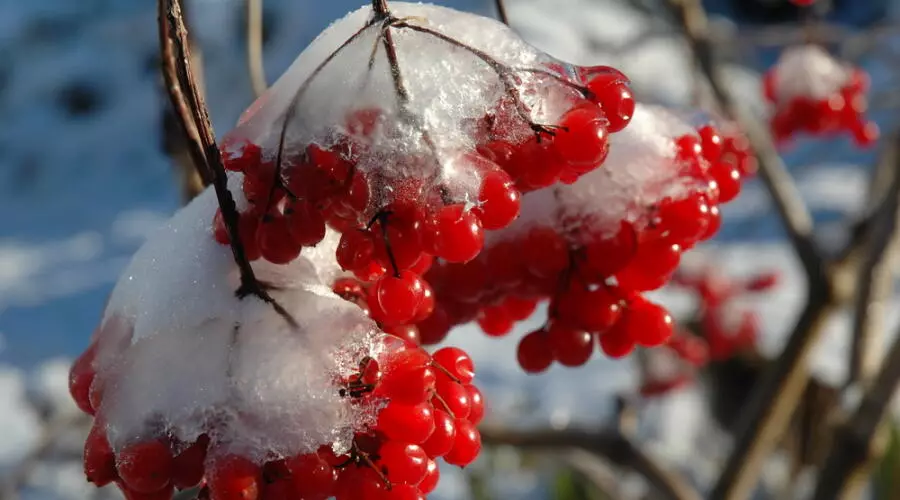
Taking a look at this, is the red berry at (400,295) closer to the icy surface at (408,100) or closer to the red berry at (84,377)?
the icy surface at (408,100)

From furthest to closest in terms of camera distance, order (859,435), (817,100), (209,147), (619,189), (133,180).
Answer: (133,180) → (817,100) → (859,435) → (619,189) → (209,147)

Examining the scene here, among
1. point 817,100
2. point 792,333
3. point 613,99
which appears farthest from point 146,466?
point 817,100

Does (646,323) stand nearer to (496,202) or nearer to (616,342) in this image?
(616,342)

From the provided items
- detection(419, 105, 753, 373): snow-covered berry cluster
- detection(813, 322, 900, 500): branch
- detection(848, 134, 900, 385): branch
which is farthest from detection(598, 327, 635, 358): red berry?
detection(848, 134, 900, 385): branch

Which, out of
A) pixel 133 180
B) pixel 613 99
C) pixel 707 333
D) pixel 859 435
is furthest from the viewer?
pixel 133 180

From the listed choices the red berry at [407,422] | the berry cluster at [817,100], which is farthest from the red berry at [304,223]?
the berry cluster at [817,100]

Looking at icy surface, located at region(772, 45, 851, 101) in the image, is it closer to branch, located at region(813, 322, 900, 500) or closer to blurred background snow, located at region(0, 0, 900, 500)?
branch, located at region(813, 322, 900, 500)
